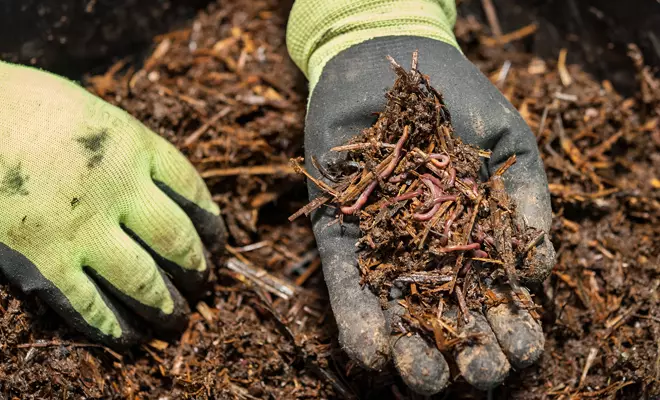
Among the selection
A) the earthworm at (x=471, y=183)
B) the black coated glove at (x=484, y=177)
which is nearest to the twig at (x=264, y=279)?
the black coated glove at (x=484, y=177)

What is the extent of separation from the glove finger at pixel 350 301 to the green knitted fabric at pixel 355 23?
79cm

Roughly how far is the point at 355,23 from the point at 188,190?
1106 mm

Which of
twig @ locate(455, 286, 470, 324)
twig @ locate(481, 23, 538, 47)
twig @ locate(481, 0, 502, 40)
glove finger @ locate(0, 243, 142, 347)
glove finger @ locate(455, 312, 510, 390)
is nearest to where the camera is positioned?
glove finger @ locate(455, 312, 510, 390)

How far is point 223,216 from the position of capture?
3256 mm

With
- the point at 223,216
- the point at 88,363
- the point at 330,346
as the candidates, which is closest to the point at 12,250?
the point at 88,363

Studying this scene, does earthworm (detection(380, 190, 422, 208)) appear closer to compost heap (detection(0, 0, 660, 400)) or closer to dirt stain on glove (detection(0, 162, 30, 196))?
compost heap (detection(0, 0, 660, 400))

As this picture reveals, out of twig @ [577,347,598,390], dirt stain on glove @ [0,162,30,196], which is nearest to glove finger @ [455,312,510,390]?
twig @ [577,347,598,390]

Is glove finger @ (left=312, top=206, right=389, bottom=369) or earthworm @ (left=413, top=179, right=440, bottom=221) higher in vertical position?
earthworm @ (left=413, top=179, right=440, bottom=221)

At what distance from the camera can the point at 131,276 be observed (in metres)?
2.62

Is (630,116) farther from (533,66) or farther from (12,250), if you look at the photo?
(12,250)

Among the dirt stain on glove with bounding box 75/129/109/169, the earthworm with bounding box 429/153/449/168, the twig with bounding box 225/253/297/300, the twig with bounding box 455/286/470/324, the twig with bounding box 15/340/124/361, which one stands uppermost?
the dirt stain on glove with bounding box 75/129/109/169

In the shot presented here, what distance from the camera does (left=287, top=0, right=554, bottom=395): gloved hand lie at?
2156mm

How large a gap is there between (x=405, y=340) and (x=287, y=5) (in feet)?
8.39

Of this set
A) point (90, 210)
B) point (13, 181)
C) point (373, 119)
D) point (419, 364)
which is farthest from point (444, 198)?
point (13, 181)
